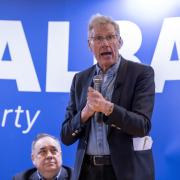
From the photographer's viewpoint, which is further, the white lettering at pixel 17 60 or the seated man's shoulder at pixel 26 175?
the white lettering at pixel 17 60

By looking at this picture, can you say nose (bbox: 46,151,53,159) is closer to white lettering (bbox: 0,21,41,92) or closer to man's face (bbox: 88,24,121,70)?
white lettering (bbox: 0,21,41,92)

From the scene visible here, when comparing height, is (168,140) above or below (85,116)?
below

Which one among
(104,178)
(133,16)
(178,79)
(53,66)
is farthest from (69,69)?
(104,178)

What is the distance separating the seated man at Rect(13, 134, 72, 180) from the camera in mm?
2078

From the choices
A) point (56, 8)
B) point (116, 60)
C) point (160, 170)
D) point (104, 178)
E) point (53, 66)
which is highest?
point (56, 8)

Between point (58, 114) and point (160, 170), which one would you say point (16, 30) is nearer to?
point (58, 114)

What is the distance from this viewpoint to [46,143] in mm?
2152

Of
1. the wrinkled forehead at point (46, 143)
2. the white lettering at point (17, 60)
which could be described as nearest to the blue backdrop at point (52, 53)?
the white lettering at point (17, 60)

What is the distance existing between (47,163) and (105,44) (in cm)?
91

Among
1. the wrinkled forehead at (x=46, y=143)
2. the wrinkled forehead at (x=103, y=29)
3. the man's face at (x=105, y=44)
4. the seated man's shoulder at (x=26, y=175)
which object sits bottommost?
the seated man's shoulder at (x=26, y=175)

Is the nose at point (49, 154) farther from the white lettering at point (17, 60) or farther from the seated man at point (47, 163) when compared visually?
the white lettering at point (17, 60)

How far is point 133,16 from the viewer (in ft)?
8.73

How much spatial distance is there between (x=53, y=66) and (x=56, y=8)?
16.2 inches

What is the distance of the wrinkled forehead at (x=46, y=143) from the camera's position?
7.04ft
